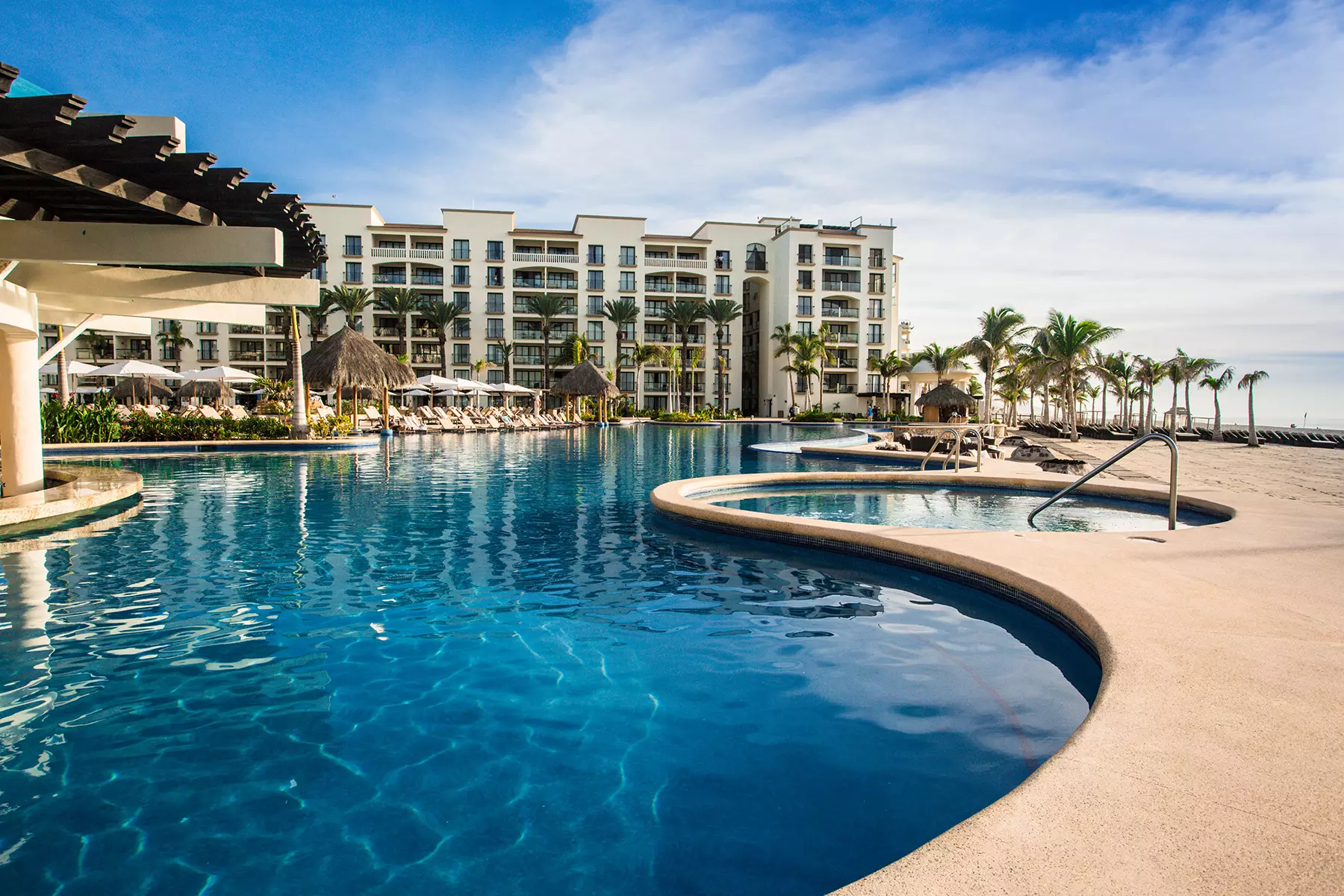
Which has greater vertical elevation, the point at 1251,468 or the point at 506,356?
the point at 506,356

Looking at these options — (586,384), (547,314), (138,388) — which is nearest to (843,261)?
(547,314)

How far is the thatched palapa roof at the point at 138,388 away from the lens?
3728 centimetres

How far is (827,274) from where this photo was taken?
2410 inches

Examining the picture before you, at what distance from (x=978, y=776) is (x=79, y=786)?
384 cm

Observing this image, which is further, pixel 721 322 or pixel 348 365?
pixel 721 322

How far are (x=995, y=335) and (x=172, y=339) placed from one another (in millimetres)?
58353

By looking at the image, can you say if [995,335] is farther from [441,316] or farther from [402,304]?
[402,304]

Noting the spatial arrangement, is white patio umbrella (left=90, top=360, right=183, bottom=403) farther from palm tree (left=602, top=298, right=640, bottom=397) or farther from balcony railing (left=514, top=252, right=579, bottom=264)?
palm tree (left=602, top=298, right=640, bottom=397)

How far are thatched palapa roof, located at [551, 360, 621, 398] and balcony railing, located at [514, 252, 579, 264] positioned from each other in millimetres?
21818

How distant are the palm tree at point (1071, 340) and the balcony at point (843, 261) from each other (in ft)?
78.9

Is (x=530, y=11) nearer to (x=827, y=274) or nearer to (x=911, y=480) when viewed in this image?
(x=911, y=480)

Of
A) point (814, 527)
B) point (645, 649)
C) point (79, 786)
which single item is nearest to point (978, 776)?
point (645, 649)

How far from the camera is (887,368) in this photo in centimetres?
5875

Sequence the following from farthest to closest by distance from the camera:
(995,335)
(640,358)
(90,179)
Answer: (640,358)
(995,335)
(90,179)
